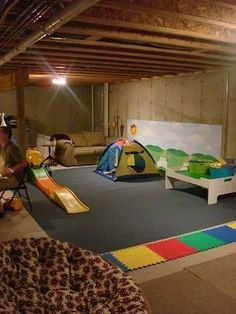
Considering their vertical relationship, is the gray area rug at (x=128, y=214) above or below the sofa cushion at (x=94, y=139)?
below

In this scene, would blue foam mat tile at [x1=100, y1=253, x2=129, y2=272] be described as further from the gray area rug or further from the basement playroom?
the gray area rug

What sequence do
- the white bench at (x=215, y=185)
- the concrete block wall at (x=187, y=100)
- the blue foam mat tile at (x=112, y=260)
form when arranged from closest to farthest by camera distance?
the blue foam mat tile at (x=112, y=260)
the white bench at (x=215, y=185)
the concrete block wall at (x=187, y=100)

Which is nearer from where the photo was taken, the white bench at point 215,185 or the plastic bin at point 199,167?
the white bench at point 215,185

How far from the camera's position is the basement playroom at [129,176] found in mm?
2293

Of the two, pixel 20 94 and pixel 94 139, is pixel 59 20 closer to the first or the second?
pixel 20 94

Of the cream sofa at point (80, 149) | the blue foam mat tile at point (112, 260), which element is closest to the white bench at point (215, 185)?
the blue foam mat tile at point (112, 260)

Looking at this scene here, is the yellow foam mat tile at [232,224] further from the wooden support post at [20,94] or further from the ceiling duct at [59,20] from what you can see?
the wooden support post at [20,94]

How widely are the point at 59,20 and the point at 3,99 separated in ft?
25.5

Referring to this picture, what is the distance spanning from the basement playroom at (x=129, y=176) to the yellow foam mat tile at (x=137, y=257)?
11mm

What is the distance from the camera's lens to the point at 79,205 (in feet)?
Answer: 15.7

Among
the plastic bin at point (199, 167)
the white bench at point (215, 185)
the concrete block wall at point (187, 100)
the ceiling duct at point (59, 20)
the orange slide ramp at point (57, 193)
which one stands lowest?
the orange slide ramp at point (57, 193)

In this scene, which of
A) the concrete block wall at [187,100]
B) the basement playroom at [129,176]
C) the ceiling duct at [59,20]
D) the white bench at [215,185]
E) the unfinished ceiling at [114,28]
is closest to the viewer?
the ceiling duct at [59,20]

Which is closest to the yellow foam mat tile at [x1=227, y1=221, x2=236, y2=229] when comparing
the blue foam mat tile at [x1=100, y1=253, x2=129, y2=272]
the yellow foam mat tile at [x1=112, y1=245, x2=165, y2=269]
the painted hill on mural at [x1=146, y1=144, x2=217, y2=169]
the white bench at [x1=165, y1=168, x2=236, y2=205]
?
the white bench at [x1=165, y1=168, x2=236, y2=205]

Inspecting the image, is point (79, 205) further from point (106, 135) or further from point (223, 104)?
point (106, 135)
